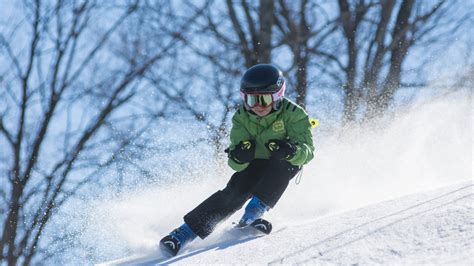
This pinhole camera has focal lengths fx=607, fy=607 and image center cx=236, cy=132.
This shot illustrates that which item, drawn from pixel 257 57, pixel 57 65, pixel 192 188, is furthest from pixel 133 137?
pixel 192 188

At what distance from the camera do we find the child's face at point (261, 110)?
4.28m

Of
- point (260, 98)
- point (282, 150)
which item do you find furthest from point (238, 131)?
point (282, 150)

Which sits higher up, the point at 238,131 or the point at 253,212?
the point at 238,131

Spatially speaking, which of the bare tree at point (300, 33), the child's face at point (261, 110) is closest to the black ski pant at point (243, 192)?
the child's face at point (261, 110)

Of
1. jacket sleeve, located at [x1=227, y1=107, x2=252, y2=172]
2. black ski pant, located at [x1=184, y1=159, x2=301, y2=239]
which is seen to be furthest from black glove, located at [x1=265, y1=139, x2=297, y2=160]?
jacket sleeve, located at [x1=227, y1=107, x2=252, y2=172]

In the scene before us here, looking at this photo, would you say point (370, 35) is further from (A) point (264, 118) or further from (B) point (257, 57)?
(A) point (264, 118)

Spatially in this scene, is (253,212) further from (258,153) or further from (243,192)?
(258,153)

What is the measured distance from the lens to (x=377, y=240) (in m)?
2.52

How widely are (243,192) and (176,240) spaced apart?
2.21 ft

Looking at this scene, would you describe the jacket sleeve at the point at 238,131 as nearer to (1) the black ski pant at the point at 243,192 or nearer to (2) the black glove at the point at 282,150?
(1) the black ski pant at the point at 243,192

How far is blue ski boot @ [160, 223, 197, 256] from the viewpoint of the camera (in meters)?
3.59

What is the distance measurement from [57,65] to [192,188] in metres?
5.27

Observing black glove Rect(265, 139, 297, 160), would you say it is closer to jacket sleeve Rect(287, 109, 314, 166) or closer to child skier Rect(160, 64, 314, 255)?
child skier Rect(160, 64, 314, 255)

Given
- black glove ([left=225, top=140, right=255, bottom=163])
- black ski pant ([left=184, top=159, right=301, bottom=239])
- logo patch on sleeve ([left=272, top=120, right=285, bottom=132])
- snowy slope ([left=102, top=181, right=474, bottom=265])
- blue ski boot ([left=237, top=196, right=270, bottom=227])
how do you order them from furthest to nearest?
logo patch on sleeve ([left=272, top=120, right=285, bottom=132]), black glove ([left=225, top=140, right=255, bottom=163]), blue ski boot ([left=237, top=196, right=270, bottom=227]), black ski pant ([left=184, top=159, right=301, bottom=239]), snowy slope ([left=102, top=181, right=474, bottom=265])
